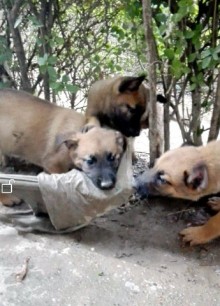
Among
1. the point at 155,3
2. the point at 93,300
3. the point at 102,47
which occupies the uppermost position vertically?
the point at 155,3

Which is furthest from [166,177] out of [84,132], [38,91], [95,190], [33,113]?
[38,91]

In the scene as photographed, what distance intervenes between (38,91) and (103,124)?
4.08 ft

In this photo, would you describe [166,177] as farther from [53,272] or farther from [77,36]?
[77,36]

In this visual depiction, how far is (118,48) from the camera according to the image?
4.78 m

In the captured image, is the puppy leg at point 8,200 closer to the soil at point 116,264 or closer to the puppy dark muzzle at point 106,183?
the soil at point 116,264

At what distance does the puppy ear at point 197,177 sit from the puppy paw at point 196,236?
0.40m

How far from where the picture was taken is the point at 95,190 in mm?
3482

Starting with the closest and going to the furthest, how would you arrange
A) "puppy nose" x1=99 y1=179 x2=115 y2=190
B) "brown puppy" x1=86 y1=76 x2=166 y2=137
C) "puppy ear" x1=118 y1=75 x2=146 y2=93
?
"puppy nose" x1=99 y1=179 x2=115 y2=190 → "puppy ear" x1=118 y1=75 x2=146 y2=93 → "brown puppy" x1=86 y1=76 x2=166 y2=137

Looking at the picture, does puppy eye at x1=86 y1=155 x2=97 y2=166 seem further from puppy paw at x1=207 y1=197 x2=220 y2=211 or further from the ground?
puppy paw at x1=207 y1=197 x2=220 y2=211

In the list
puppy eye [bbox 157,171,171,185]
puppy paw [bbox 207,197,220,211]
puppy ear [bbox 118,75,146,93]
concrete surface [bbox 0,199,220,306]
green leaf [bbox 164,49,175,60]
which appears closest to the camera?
concrete surface [bbox 0,199,220,306]

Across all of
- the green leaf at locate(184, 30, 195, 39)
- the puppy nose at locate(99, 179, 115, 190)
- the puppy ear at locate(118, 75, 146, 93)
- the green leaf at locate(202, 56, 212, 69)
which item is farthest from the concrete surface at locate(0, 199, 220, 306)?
the green leaf at locate(184, 30, 195, 39)

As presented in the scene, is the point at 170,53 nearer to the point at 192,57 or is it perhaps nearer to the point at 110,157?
the point at 192,57

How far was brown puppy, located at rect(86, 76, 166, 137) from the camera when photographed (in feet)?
15.0

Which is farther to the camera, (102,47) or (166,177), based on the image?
(102,47)
